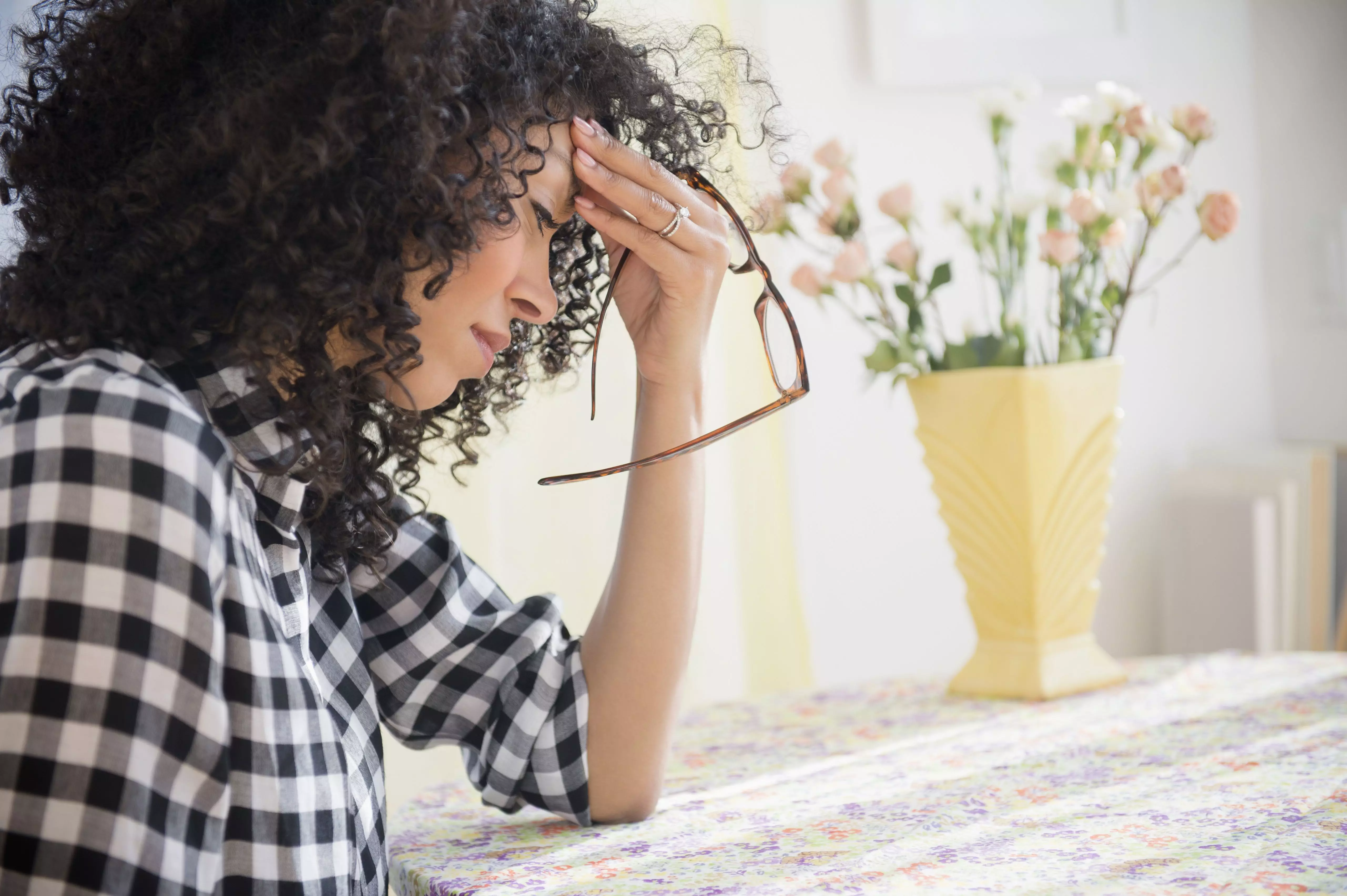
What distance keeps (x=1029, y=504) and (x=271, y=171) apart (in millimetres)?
764

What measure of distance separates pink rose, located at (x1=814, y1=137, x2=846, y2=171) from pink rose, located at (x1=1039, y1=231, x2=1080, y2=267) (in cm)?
20

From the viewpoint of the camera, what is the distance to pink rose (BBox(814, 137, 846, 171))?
1145 millimetres

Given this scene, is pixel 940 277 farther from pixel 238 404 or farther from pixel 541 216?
pixel 238 404

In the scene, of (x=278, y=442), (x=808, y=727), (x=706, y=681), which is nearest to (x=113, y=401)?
(x=278, y=442)

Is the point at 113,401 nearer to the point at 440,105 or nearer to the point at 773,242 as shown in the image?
the point at 440,105

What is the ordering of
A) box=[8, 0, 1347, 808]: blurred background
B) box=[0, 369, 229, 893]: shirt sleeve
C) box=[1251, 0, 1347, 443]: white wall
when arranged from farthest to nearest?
1. box=[1251, 0, 1347, 443]: white wall
2. box=[8, 0, 1347, 808]: blurred background
3. box=[0, 369, 229, 893]: shirt sleeve

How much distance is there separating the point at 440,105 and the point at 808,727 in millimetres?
646

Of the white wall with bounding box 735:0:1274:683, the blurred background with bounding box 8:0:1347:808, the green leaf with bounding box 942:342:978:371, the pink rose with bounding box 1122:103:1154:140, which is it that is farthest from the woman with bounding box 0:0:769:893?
the white wall with bounding box 735:0:1274:683

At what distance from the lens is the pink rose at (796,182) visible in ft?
3.78

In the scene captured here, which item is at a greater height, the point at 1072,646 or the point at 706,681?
the point at 1072,646

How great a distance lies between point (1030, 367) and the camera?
110 cm

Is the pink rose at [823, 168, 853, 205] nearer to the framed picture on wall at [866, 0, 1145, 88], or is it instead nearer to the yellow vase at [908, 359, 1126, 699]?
the yellow vase at [908, 359, 1126, 699]

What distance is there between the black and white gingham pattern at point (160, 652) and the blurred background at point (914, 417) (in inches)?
32.8

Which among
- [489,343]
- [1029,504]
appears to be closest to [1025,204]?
[1029,504]
